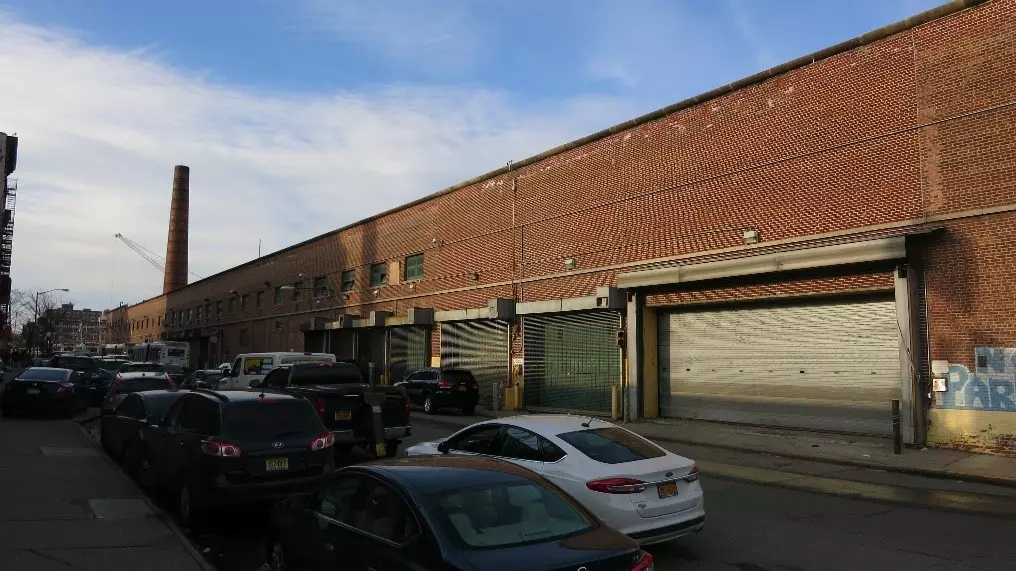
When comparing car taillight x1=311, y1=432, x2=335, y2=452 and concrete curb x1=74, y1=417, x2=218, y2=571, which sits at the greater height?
car taillight x1=311, y1=432, x2=335, y2=452

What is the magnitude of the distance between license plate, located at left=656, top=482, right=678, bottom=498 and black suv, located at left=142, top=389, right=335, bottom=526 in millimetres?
3675

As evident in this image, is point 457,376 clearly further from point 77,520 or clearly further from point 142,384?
point 77,520

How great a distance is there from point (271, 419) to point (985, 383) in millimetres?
14131

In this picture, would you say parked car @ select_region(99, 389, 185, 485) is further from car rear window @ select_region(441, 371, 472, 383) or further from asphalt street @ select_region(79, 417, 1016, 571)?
car rear window @ select_region(441, 371, 472, 383)

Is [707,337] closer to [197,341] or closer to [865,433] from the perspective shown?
[865,433]

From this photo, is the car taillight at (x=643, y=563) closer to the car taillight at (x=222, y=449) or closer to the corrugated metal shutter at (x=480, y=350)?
the car taillight at (x=222, y=449)

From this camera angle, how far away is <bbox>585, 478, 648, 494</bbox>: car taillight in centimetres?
714

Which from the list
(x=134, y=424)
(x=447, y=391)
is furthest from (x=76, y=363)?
(x=134, y=424)

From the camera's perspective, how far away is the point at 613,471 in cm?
732

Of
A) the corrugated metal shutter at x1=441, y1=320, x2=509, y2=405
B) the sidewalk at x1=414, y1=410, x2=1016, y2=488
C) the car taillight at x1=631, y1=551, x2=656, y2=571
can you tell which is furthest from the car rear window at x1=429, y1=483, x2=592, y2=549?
the corrugated metal shutter at x1=441, y1=320, x2=509, y2=405

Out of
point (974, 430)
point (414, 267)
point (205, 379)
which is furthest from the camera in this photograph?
point (414, 267)

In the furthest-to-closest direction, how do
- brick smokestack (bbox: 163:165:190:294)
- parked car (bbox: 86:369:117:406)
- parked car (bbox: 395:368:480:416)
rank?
brick smokestack (bbox: 163:165:190:294), parked car (bbox: 395:368:480:416), parked car (bbox: 86:369:117:406)

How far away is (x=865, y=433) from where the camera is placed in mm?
17625

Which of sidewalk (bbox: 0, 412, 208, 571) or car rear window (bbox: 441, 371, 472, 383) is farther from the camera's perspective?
car rear window (bbox: 441, 371, 472, 383)
